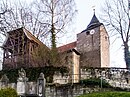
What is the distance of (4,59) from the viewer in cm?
3638

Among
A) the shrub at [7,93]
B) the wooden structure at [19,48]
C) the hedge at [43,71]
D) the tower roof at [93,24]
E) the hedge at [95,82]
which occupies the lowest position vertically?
the shrub at [7,93]

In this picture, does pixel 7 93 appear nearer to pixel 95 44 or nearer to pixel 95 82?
pixel 95 82

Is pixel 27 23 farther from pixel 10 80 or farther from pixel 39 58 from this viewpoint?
pixel 10 80

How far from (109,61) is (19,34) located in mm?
15882

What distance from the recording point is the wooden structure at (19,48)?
3247 cm

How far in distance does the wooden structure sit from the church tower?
348 inches

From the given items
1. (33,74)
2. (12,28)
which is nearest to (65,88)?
(33,74)

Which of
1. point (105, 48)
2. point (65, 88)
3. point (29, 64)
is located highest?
point (105, 48)

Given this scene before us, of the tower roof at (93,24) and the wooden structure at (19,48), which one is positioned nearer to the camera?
the wooden structure at (19,48)

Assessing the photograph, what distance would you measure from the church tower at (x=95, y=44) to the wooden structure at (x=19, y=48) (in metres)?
8.83

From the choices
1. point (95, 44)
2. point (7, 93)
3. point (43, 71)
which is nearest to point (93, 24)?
point (95, 44)

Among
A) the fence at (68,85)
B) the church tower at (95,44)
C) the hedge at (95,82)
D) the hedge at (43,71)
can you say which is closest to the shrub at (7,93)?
the fence at (68,85)

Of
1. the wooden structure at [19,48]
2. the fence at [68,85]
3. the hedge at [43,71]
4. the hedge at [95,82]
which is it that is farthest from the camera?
the wooden structure at [19,48]

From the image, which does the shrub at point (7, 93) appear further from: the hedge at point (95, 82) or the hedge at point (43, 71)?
the hedge at point (95, 82)
